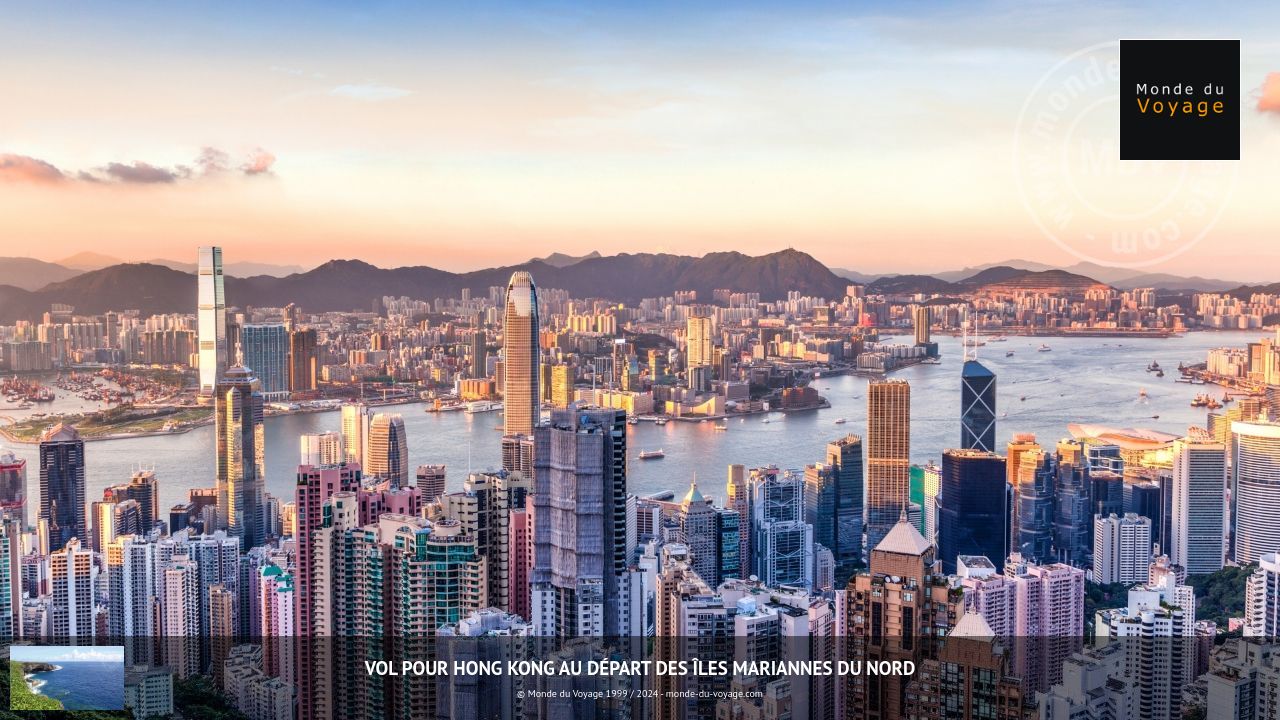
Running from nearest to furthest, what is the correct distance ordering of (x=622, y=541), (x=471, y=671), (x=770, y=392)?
(x=471, y=671)
(x=622, y=541)
(x=770, y=392)

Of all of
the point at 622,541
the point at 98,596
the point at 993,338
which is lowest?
the point at 98,596

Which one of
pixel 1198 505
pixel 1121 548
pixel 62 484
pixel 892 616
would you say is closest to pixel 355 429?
pixel 62 484

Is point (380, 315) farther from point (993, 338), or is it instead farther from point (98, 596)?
point (993, 338)

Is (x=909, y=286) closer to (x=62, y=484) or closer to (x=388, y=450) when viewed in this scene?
(x=388, y=450)

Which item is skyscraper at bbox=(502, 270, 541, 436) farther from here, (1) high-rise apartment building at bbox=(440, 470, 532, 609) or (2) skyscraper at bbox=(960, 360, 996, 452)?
(1) high-rise apartment building at bbox=(440, 470, 532, 609)

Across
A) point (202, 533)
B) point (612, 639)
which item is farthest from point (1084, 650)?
point (202, 533)

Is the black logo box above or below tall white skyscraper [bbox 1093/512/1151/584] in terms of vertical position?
above

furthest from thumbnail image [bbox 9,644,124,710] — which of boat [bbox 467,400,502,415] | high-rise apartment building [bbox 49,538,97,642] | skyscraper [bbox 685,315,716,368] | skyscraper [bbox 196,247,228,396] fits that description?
skyscraper [bbox 685,315,716,368]
